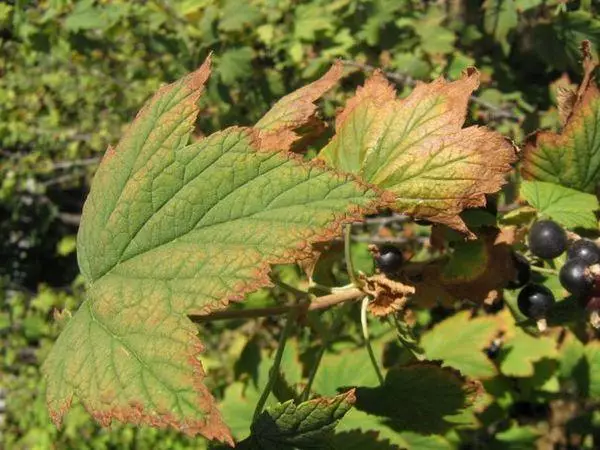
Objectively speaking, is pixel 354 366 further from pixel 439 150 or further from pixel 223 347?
pixel 223 347

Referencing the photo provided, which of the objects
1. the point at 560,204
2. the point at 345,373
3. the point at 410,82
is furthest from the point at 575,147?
the point at 410,82

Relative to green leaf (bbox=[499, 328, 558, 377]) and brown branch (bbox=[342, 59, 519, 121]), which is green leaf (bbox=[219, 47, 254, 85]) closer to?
brown branch (bbox=[342, 59, 519, 121])

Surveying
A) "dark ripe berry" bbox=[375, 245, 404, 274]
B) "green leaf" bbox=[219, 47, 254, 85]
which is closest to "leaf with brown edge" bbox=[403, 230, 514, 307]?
"dark ripe berry" bbox=[375, 245, 404, 274]

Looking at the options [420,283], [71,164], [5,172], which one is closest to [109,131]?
[71,164]

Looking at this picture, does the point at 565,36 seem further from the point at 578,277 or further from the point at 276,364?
the point at 276,364

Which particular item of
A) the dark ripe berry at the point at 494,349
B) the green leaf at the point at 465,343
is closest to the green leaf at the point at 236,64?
the green leaf at the point at 465,343
